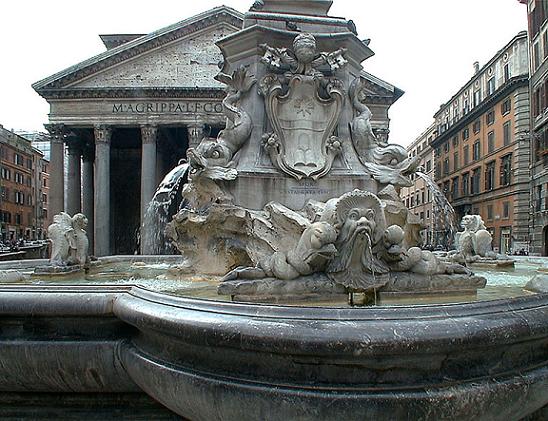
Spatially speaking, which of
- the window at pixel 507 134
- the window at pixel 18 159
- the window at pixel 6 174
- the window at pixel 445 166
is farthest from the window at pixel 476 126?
the window at pixel 18 159

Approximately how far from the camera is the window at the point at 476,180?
53941 mm


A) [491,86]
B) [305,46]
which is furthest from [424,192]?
[305,46]

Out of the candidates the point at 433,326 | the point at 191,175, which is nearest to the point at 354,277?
the point at 433,326

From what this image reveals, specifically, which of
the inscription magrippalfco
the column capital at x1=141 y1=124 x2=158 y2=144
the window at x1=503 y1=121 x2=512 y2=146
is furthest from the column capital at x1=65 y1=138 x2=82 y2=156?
the window at x1=503 y1=121 x2=512 y2=146

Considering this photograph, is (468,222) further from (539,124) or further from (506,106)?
(506,106)

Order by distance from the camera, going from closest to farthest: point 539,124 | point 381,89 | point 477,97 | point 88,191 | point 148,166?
point 539,124 → point 381,89 → point 148,166 → point 88,191 → point 477,97

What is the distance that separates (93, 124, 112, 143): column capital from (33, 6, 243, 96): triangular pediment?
303cm

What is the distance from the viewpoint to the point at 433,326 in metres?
3.15

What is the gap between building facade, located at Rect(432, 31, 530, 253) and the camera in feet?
142

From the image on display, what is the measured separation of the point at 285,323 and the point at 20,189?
80.0 metres

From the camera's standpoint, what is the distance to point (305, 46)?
669 cm

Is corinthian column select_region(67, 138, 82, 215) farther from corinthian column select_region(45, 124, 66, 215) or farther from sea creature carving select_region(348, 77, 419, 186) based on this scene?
sea creature carving select_region(348, 77, 419, 186)

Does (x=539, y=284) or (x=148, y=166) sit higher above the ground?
(x=148, y=166)

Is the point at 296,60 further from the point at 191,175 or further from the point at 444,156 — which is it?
the point at 444,156
